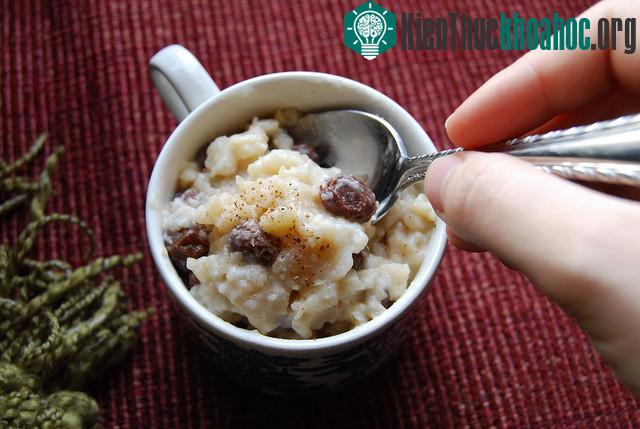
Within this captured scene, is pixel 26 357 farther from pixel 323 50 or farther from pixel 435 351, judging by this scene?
pixel 323 50

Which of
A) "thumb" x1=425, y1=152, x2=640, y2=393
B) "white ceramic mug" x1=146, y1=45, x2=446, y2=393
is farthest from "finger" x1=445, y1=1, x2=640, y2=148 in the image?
"thumb" x1=425, y1=152, x2=640, y2=393

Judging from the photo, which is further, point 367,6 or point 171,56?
point 367,6

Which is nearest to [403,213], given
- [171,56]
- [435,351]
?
[435,351]

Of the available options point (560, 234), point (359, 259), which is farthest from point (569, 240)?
point (359, 259)

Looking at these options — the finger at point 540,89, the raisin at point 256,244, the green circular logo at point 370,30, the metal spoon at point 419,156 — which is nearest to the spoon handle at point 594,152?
the metal spoon at point 419,156

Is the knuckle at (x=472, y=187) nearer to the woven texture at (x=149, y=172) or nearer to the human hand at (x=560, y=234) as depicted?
the human hand at (x=560, y=234)

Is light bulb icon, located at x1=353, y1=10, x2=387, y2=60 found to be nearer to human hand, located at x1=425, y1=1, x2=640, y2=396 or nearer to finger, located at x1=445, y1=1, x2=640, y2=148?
→ finger, located at x1=445, y1=1, x2=640, y2=148

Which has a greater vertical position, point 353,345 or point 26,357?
point 353,345
